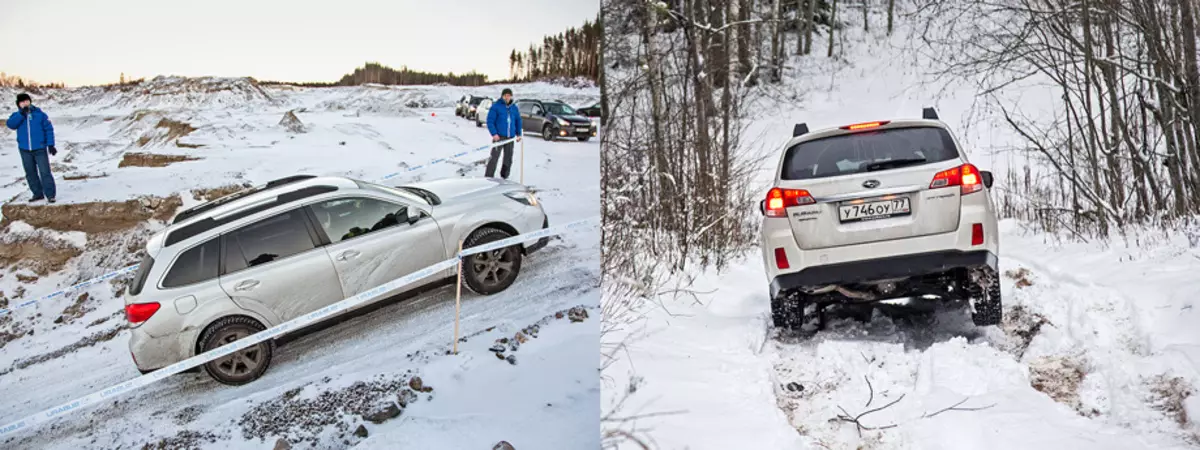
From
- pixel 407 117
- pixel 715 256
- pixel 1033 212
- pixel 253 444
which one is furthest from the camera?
pixel 715 256

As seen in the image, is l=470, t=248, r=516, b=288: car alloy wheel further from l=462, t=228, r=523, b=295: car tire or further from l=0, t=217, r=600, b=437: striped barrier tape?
l=0, t=217, r=600, b=437: striped barrier tape

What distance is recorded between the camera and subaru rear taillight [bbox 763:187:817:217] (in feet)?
7.84

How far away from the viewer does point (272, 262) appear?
207 centimetres

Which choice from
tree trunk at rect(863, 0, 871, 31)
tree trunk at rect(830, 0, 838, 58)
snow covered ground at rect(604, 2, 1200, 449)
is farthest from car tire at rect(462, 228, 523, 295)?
tree trunk at rect(863, 0, 871, 31)

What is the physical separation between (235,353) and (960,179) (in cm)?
194

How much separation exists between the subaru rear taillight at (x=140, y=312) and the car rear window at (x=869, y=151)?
1.73 metres

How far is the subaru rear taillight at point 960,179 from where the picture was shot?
7.38ft

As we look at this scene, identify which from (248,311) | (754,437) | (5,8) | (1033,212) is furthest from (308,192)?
(1033,212)

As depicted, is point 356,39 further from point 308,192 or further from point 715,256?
point 715,256

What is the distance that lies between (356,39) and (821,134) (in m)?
1.52

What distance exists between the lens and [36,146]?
6.77 feet

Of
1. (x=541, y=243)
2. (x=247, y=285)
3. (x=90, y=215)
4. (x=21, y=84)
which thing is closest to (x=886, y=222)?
(x=541, y=243)

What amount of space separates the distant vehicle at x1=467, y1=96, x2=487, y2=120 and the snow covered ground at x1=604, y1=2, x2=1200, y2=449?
0.96 meters

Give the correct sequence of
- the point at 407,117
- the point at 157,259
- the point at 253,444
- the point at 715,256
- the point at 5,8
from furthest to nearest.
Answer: the point at 715,256, the point at 407,117, the point at 5,8, the point at 253,444, the point at 157,259
